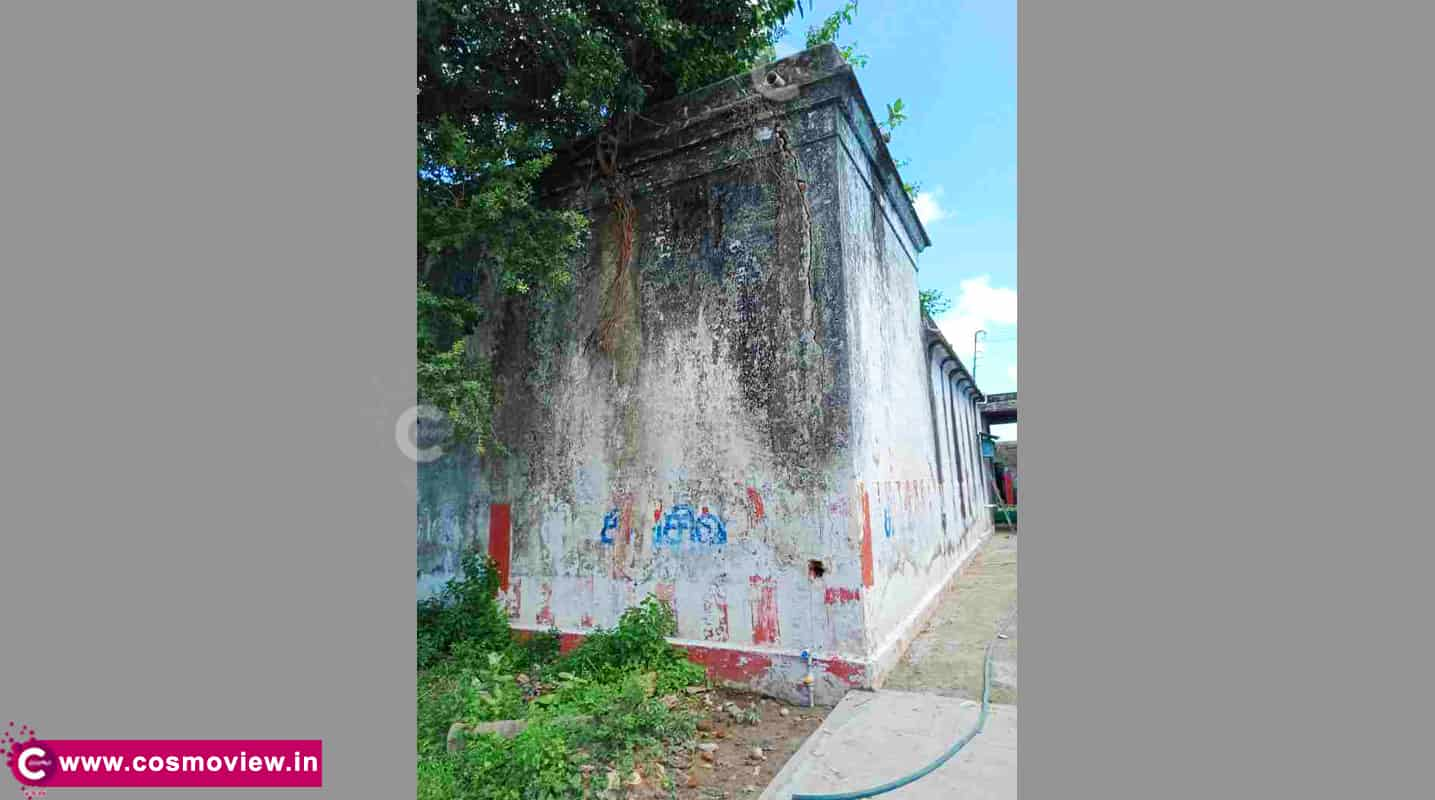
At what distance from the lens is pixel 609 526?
595 centimetres

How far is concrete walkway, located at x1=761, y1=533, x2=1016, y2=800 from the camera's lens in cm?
359

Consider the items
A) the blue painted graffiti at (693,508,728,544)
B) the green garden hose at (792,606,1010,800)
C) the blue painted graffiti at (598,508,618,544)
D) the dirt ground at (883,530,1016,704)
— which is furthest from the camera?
the blue painted graffiti at (598,508,618,544)

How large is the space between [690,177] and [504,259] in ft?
5.75

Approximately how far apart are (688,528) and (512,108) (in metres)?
3.78

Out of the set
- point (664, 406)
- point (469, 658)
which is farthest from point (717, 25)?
point (469, 658)

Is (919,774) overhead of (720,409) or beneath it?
beneath

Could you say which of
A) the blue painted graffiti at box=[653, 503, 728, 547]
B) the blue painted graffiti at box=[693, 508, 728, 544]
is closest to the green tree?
the blue painted graffiti at box=[653, 503, 728, 547]

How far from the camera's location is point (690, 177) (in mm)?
6094

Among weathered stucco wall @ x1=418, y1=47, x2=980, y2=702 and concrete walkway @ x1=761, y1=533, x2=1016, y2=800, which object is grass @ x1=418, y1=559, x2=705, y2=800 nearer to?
weathered stucco wall @ x1=418, y1=47, x2=980, y2=702

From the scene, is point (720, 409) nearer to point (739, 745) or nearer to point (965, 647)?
point (739, 745)

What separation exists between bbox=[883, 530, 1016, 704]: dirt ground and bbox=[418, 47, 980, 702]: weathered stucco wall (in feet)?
0.95

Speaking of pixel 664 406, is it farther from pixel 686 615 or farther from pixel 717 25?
pixel 717 25

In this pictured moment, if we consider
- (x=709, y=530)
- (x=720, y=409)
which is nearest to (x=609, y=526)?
(x=709, y=530)

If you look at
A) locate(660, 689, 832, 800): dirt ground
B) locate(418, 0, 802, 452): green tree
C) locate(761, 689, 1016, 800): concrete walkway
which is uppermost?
locate(418, 0, 802, 452): green tree
